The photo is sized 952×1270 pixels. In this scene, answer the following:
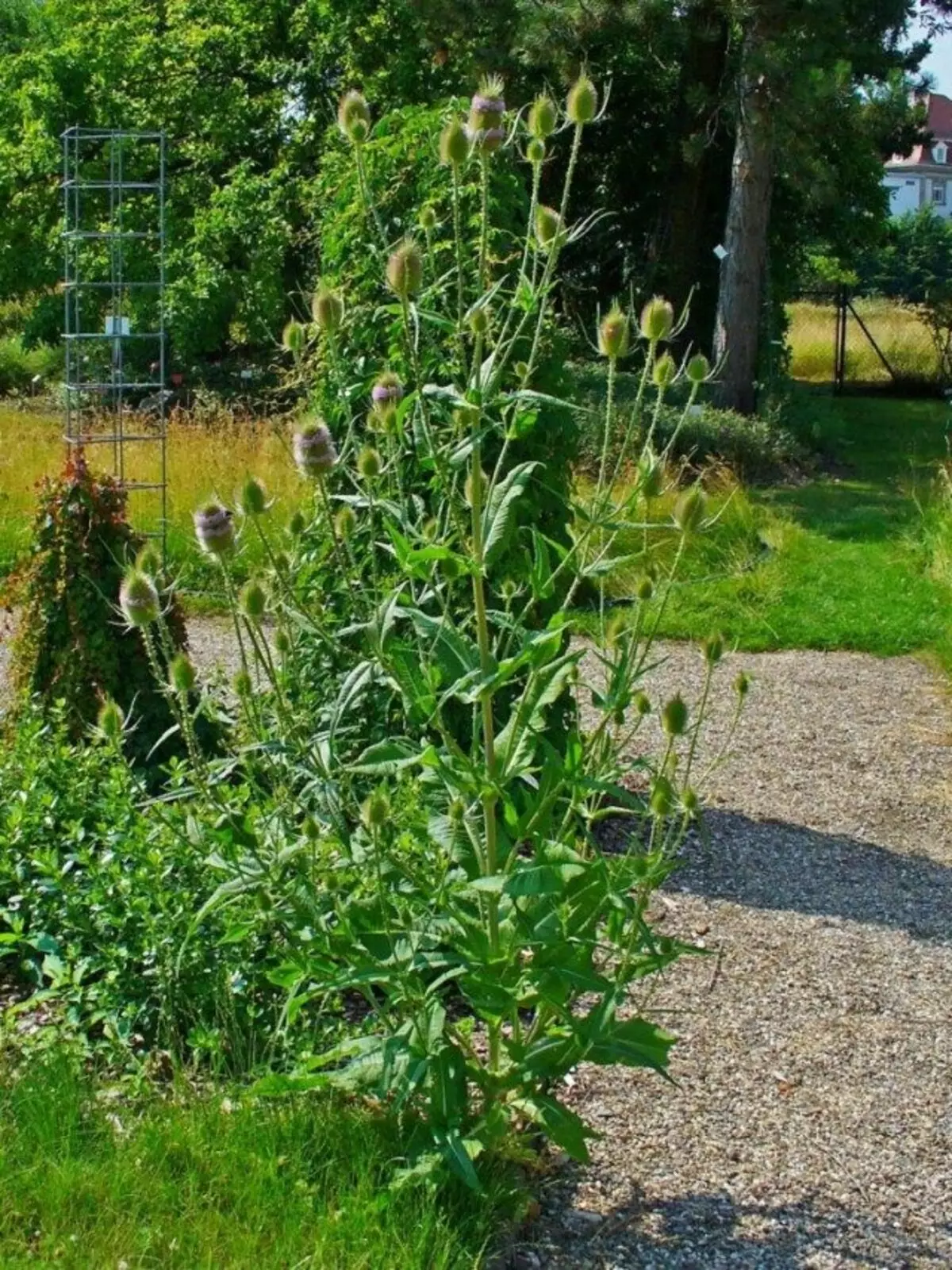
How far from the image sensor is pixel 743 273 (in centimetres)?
1464

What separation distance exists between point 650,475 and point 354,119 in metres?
0.85

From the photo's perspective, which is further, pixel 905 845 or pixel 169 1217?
pixel 905 845

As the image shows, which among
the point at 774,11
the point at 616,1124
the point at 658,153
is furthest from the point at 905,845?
the point at 658,153

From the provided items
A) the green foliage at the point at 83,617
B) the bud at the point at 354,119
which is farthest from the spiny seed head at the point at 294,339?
the green foliage at the point at 83,617

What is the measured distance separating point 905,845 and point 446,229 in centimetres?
267

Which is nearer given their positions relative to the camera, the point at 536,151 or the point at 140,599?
the point at 140,599

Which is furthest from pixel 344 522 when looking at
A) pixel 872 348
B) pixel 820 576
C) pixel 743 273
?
pixel 872 348

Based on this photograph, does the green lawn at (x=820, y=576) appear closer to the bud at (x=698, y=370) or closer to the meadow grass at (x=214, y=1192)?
the bud at (x=698, y=370)

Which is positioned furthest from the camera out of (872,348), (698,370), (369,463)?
(872,348)

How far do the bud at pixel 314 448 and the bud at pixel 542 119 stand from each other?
2.11 ft

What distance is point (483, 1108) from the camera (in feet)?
9.46

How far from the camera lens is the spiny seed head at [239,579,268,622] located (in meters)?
2.55

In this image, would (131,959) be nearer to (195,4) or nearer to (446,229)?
(446,229)

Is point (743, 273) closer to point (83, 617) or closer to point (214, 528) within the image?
point (83, 617)
